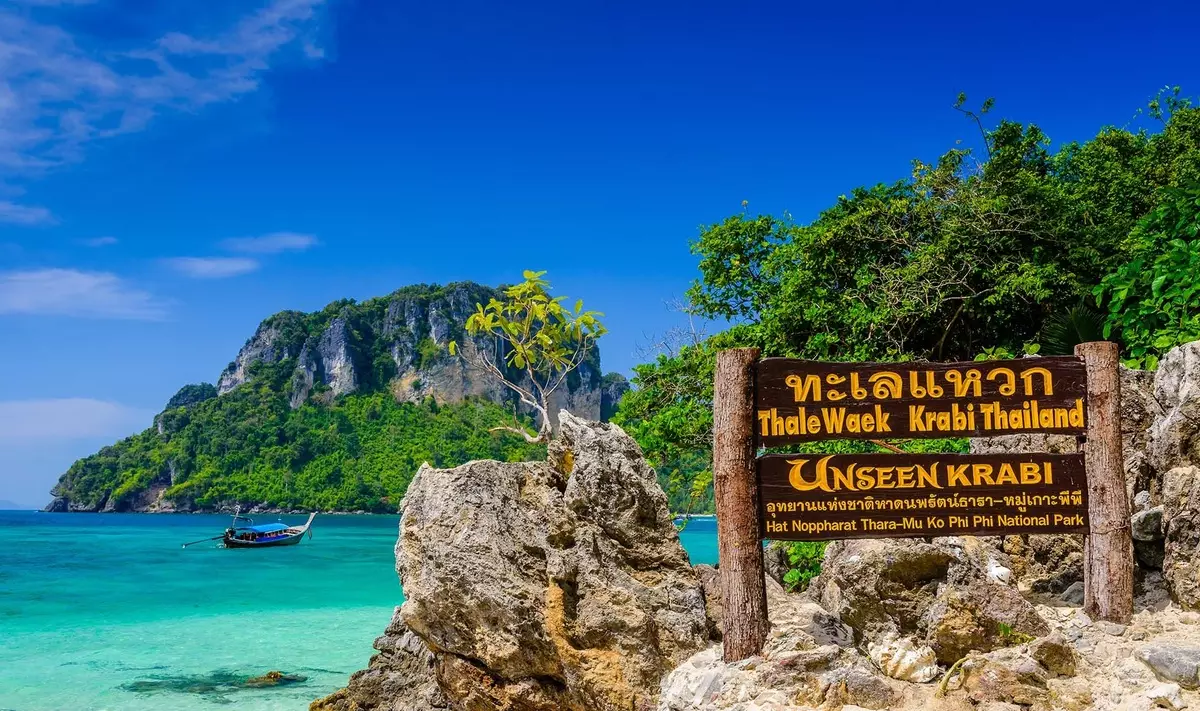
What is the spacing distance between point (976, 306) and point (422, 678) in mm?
7849

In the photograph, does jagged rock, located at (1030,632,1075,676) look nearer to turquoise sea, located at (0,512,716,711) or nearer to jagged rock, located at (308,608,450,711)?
jagged rock, located at (308,608,450,711)

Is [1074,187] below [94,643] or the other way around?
the other way around

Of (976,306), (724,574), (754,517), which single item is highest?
(976,306)

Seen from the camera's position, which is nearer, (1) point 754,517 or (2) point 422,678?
(1) point 754,517

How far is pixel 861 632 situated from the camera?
514cm

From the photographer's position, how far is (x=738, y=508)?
4.70 metres

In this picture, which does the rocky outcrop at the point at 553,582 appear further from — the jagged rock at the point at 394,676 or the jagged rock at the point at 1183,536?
the jagged rock at the point at 1183,536

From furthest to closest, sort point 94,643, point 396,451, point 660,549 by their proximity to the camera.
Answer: point 396,451
point 94,643
point 660,549

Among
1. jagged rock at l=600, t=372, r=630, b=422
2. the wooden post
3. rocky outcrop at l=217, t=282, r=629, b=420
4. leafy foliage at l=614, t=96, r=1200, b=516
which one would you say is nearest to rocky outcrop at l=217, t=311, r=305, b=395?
rocky outcrop at l=217, t=282, r=629, b=420

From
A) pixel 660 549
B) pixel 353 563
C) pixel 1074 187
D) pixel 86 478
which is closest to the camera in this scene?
pixel 660 549

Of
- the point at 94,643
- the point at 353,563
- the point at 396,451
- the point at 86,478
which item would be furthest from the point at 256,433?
the point at 94,643

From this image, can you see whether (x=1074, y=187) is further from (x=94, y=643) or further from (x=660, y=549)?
(x=94, y=643)

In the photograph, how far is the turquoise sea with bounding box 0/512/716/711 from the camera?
480 inches

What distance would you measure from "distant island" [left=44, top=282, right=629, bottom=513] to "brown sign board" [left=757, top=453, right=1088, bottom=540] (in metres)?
73.9
